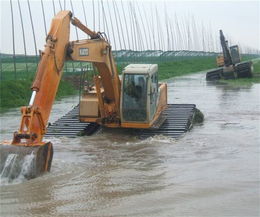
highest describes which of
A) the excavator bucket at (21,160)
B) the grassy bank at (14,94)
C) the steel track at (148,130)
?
the grassy bank at (14,94)

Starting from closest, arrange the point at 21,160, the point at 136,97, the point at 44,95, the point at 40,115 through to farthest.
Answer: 1. the point at 21,160
2. the point at 40,115
3. the point at 44,95
4. the point at 136,97

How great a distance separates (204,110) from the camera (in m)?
20.8

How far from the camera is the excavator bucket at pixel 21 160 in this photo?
28.0 ft

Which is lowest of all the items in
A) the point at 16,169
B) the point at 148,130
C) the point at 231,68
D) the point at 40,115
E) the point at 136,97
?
the point at 148,130

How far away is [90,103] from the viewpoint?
46.0 feet

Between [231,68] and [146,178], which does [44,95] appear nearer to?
[146,178]

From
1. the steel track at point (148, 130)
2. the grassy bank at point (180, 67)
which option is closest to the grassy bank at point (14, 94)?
the steel track at point (148, 130)

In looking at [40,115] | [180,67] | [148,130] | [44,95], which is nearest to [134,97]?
[148,130]

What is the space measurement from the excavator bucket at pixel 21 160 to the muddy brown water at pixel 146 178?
16 centimetres

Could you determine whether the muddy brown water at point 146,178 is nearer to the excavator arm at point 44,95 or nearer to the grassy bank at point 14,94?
the excavator arm at point 44,95

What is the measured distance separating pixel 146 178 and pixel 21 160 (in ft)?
8.00

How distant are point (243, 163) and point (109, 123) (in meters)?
4.54

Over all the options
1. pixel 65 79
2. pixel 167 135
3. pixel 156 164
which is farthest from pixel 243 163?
pixel 65 79

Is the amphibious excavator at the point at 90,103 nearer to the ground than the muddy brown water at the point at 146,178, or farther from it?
farther from it
